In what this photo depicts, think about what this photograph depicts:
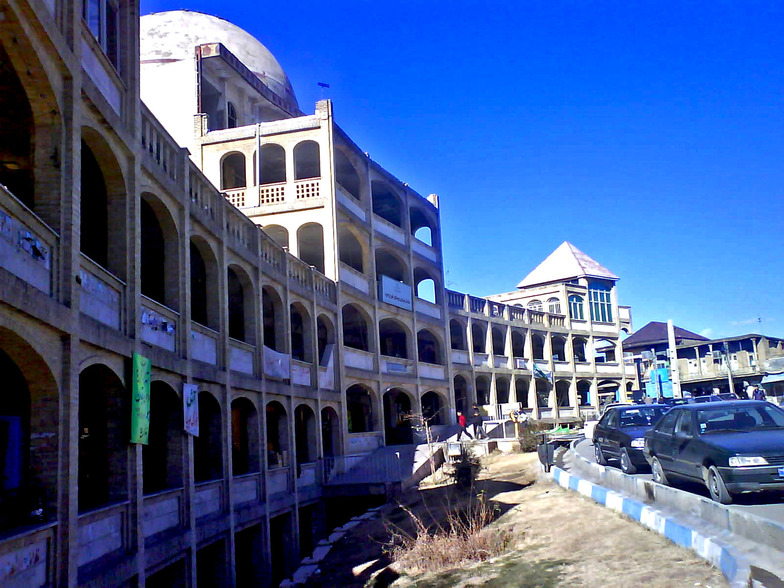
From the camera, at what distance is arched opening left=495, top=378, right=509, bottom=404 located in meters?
49.3

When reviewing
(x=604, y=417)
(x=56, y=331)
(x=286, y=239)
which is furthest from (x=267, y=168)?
(x=56, y=331)

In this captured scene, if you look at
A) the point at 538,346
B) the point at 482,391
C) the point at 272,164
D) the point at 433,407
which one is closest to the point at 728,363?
the point at 538,346

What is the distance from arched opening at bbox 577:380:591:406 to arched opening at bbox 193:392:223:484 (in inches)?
1598

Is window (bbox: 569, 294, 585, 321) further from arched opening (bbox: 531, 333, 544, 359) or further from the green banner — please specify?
the green banner

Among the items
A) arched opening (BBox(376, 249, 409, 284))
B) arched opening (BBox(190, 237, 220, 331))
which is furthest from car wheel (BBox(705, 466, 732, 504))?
arched opening (BBox(376, 249, 409, 284))

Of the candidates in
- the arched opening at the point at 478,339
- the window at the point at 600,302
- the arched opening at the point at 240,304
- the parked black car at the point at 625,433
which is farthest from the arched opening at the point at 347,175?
the window at the point at 600,302

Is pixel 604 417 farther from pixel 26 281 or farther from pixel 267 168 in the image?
pixel 267 168

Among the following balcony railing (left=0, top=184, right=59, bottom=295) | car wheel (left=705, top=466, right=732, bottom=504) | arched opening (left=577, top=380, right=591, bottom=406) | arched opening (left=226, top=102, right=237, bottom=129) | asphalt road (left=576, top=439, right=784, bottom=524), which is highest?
arched opening (left=226, top=102, right=237, bottom=129)

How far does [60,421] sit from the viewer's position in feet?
35.9

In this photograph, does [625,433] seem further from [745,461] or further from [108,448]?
[108,448]

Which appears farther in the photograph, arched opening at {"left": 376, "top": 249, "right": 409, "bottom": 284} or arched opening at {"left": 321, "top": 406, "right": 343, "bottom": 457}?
arched opening at {"left": 376, "top": 249, "right": 409, "bottom": 284}

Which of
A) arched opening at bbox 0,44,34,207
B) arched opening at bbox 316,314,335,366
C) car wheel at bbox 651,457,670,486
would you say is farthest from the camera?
arched opening at bbox 316,314,335,366

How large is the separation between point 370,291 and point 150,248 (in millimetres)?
16885

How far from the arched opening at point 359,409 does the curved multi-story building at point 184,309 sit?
0.48 feet
